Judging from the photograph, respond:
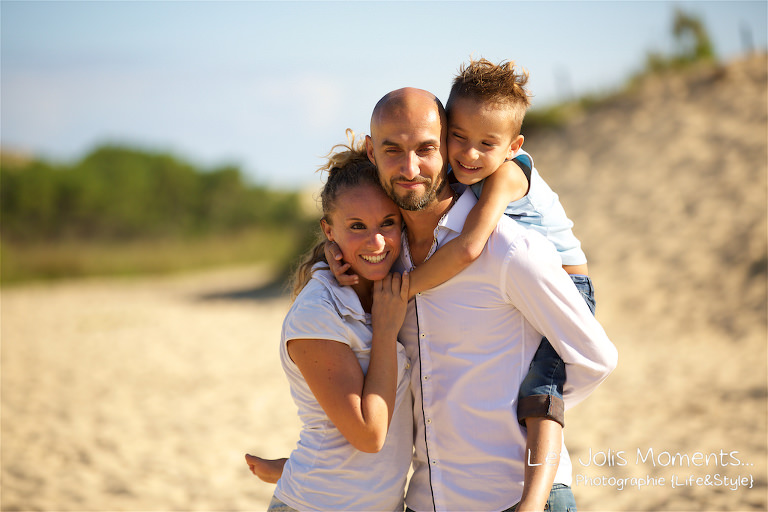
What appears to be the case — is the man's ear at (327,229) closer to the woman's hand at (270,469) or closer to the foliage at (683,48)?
the woman's hand at (270,469)

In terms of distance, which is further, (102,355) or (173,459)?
(102,355)

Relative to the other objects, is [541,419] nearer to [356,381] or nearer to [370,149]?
[356,381]

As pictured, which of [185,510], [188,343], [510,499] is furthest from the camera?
[188,343]

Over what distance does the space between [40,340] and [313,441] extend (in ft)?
42.1

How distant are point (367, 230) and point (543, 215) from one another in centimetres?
76

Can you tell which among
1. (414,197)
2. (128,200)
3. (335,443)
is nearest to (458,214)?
(414,197)

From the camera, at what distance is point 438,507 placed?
227 centimetres

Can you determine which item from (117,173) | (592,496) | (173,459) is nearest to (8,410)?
(173,459)

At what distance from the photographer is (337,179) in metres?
2.52

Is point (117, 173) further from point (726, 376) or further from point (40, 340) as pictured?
point (726, 376)

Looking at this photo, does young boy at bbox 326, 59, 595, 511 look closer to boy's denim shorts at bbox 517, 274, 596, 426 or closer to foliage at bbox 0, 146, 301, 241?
boy's denim shorts at bbox 517, 274, 596, 426

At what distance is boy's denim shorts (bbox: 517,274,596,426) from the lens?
220 cm

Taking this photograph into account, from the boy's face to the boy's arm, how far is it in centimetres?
10

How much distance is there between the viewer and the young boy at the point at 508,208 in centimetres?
219
